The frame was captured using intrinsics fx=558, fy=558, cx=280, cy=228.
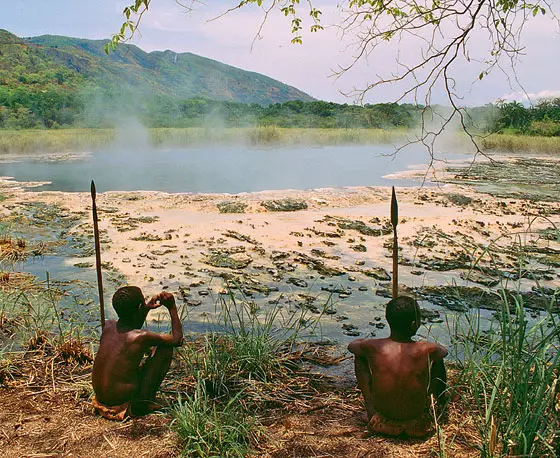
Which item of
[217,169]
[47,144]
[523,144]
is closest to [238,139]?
[47,144]

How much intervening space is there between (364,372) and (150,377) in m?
1.11

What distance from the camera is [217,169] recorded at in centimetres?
1847

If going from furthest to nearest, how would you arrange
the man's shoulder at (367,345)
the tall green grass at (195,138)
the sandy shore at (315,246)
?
the tall green grass at (195,138) < the sandy shore at (315,246) < the man's shoulder at (367,345)

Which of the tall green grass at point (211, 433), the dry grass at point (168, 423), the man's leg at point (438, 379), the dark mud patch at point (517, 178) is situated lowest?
the dry grass at point (168, 423)

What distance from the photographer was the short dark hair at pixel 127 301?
285cm

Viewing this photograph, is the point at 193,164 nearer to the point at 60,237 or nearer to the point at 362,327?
the point at 60,237

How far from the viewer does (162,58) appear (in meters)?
180

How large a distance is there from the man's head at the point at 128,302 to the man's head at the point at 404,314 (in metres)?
1.27

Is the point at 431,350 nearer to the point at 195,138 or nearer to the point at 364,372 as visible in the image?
the point at 364,372

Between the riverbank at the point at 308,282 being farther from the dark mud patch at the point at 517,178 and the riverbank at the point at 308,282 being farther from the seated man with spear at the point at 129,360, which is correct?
the dark mud patch at the point at 517,178

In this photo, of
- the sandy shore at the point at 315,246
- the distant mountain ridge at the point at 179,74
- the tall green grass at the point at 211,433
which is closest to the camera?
the tall green grass at the point at 211,433

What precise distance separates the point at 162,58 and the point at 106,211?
18160 centimetres

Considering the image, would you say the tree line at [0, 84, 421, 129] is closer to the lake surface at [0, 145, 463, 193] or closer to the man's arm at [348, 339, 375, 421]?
the lake surface at [0, 145, 463, 193]

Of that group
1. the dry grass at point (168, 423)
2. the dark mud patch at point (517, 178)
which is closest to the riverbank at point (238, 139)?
the dark mud patch at point (517, 178)
